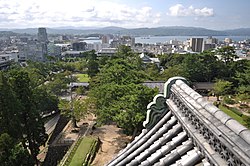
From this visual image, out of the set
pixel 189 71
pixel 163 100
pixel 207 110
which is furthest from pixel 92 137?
pixel 189 71

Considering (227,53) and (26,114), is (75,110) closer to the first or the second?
(26,114)

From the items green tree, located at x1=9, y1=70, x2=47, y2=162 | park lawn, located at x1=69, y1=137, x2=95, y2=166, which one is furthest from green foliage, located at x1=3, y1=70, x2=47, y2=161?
park lawn, located at x1=69, y1=137, x2=95, y2=166

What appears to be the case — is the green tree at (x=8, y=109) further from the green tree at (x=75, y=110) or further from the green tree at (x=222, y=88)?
the green tree at (x=222, y=88)

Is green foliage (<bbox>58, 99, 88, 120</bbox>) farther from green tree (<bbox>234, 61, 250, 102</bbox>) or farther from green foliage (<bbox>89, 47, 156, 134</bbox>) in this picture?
green tree (<bbox>234, 61, 250, 102</bbox>)

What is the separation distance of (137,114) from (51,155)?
34.8ft

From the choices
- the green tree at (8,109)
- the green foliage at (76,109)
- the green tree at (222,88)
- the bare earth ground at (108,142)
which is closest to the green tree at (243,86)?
the green tree at (222,88)

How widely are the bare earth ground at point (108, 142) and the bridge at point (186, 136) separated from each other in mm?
14514

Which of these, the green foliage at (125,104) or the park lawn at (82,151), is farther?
the green foliage at (125,104)

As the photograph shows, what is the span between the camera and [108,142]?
2458 cm

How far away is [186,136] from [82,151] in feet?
59.8

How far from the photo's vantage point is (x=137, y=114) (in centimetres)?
2025

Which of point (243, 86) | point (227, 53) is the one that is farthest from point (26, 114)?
point (227, 53)

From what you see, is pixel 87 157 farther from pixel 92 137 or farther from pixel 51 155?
pixel 51 155

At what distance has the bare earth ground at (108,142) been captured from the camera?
21211 mm
